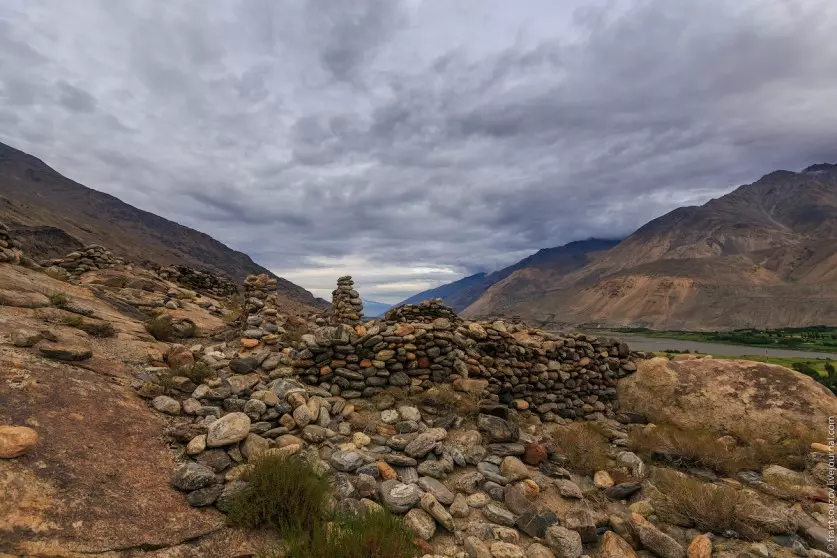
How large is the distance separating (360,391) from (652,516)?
18.0ft

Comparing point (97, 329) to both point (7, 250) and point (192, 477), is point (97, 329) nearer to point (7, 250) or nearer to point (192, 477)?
point (192, 477)

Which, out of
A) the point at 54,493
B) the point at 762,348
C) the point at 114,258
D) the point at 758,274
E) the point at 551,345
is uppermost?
the point at 758,274

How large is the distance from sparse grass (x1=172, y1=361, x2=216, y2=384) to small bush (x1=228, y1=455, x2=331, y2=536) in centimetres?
341

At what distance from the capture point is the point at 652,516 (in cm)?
583

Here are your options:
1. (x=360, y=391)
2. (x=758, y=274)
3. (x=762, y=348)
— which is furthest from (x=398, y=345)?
(x=758, y=274)

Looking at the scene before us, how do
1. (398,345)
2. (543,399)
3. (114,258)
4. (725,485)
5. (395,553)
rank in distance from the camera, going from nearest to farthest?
(395,553) < (725,485) < (398,345) < (543,399) < (114,258)

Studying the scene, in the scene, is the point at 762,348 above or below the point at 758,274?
below

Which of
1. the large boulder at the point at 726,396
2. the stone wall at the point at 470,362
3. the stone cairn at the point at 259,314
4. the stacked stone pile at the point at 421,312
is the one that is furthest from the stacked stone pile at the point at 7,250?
the large boulder at the point at 726,396

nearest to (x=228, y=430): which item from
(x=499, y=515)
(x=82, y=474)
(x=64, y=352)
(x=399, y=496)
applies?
(x=82, y=474)

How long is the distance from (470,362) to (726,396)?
249 inches

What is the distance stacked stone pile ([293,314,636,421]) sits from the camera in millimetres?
8750

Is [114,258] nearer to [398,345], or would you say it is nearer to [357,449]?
[398,345]

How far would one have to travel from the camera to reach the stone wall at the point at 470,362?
28.7 feet

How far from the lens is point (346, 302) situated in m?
14.5
